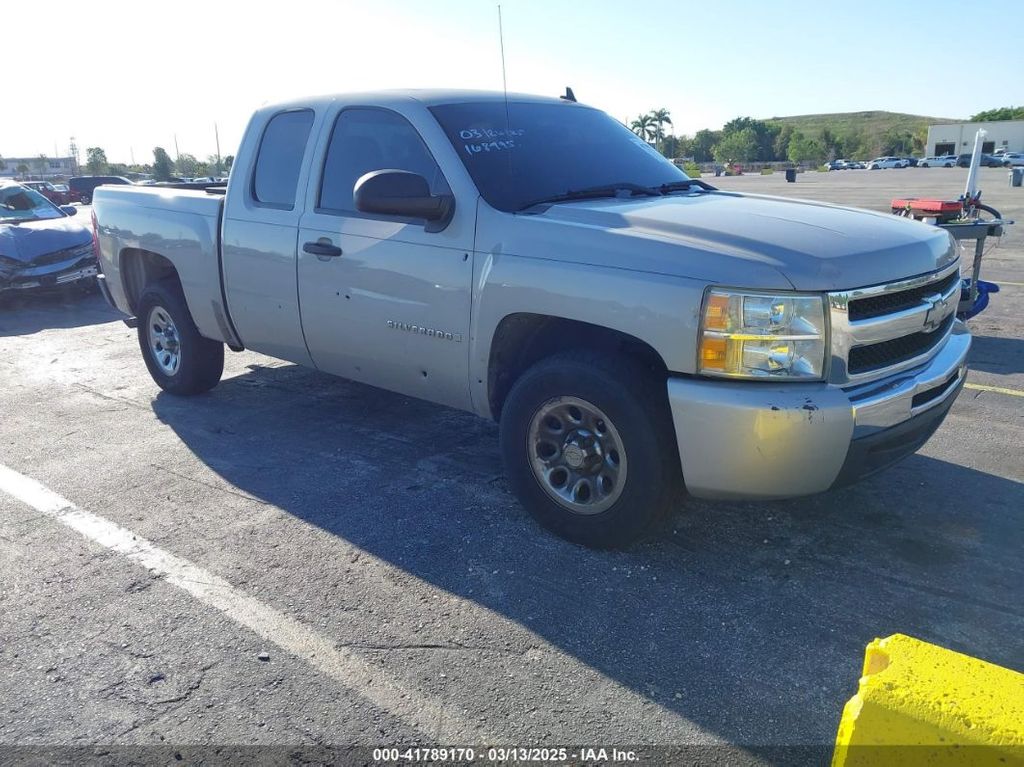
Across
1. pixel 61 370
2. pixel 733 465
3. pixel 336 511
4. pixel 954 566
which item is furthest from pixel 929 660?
pixel 61 370

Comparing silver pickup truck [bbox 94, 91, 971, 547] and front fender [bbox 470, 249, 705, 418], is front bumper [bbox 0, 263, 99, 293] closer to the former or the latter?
silver pickup truck [bbox 94, 91, 971, 547]

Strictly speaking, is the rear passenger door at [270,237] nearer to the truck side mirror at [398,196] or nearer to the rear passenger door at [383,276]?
the rear passenger door at [383,276]

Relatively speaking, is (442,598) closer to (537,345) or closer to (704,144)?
(537,345)

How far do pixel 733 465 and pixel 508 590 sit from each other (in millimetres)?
1025

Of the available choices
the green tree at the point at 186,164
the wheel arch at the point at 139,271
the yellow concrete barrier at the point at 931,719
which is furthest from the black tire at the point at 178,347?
the green tree at the point at 186,164

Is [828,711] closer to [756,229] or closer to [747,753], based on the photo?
[747,753]

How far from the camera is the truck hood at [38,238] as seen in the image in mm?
9969

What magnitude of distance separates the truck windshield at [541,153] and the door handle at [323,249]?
86cm

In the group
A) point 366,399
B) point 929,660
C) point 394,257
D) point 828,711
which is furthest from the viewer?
point 366,399

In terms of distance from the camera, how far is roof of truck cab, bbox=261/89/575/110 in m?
4.23

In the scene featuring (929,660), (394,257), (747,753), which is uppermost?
(394,257)

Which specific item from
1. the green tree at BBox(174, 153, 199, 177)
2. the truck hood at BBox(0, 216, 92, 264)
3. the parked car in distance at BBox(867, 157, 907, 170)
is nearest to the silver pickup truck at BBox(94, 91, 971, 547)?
the truck hood at BBox(0, 216, 92, 264)

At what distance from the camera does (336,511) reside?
4.03 metres

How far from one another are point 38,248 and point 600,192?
8.79 m
